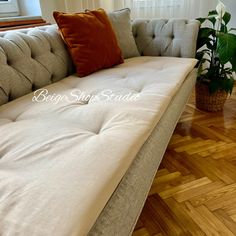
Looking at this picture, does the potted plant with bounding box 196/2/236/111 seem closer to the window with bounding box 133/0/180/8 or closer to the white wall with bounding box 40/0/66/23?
→ the window with bounding box 133/0/180/8

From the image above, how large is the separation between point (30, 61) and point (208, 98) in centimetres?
130

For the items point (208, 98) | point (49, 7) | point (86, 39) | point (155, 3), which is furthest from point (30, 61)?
point (155, 3)

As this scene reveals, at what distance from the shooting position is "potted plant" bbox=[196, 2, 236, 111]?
1.56m

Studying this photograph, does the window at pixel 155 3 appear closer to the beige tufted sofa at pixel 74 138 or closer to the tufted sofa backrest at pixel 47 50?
the tufted sofa backrest at pixel 47 50

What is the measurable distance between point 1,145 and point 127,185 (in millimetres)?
368

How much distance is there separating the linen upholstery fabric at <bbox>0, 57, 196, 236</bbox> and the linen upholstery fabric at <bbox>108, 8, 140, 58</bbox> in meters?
0.61

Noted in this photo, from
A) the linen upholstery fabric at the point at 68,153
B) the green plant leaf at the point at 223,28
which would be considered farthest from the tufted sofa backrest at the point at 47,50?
the green plant leaf at the point at 223,28

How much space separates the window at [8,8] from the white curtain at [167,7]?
0.84m

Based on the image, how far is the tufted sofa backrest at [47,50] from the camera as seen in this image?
1.08 meters

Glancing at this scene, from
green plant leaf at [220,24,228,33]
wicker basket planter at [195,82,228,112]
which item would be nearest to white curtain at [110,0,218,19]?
green plant leaf at [220,24,228,33]

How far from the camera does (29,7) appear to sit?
192 centimetres

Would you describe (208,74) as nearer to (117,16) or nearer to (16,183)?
(117,16)

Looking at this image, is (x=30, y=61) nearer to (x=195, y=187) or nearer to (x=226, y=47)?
(x=195, y=187)

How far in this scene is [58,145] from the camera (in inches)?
26.1
